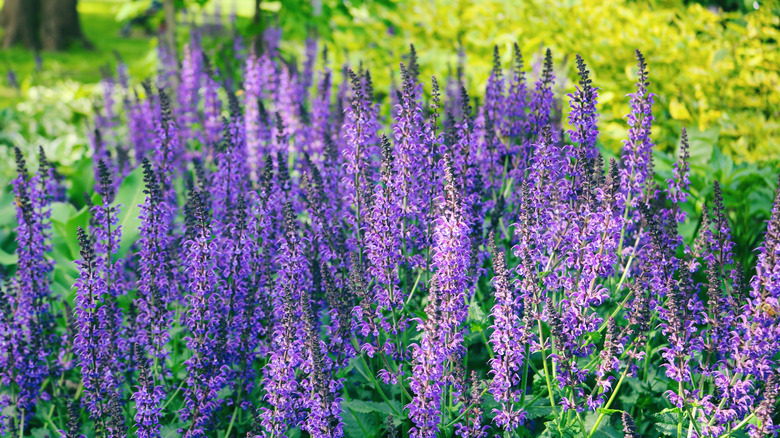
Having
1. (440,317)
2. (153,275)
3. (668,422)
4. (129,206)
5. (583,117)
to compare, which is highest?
(583,117)

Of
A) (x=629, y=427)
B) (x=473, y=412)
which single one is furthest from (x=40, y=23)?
(x=629, y=427)

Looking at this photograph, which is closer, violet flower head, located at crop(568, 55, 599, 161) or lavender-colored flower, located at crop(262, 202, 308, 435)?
lavender-colored flower, located at crop(262, 202, 308, 435)

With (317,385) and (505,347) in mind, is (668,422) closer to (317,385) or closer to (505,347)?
(505,347)

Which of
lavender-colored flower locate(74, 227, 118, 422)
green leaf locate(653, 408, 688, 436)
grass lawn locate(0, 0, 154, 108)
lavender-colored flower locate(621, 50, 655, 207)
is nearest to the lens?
green leaf locate(653, 408, 688, 436)

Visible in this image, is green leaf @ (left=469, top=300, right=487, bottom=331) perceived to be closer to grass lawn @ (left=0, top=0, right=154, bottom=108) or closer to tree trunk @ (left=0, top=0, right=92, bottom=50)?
grass lawn @ (left=0, top=0, right=154, bottom=108)

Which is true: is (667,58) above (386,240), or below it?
above

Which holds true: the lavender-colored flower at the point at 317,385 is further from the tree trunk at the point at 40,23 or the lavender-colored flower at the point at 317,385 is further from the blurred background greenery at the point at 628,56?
the tree trunk at the point at 40,23

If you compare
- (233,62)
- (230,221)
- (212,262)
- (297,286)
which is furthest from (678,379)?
(233,62)

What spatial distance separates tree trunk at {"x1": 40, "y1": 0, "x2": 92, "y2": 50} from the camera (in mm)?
23297

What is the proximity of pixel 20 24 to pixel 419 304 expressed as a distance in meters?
24.6

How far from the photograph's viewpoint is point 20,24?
2292 centimetres

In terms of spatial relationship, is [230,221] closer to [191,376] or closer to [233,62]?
[191,376]

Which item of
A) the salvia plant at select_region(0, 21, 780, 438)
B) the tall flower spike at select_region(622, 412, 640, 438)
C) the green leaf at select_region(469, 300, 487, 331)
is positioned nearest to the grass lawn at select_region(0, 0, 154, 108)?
the salvia plant at select_region(0, 21, 780, 438)

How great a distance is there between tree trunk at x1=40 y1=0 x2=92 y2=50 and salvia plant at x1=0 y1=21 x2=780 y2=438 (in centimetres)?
2259
